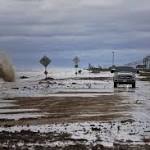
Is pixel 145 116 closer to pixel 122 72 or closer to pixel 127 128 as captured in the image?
pixel 127 128

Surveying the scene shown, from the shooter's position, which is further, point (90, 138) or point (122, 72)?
point (122, 72)

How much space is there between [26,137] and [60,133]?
50.6 inches

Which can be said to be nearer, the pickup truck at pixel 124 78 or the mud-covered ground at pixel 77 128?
the mud-covered ground at pixel 77 128

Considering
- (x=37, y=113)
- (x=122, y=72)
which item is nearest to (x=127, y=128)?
(x=37, y=113)

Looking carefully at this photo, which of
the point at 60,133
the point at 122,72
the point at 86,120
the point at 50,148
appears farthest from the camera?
the point at 122,72

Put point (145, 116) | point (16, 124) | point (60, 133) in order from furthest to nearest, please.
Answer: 1. point (145, 116)
2. point (16, 124)
3. point (60, 133)

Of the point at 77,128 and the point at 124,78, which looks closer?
the point at 77,128

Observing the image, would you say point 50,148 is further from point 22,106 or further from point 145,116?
point 22,106

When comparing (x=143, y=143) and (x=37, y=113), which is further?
(x=37, y=113)

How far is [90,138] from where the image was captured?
15.4m

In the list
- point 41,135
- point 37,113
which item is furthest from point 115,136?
point 37,113

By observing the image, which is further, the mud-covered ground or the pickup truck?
the pickup truck

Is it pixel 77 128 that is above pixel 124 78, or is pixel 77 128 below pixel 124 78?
above

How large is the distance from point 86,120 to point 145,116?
291 centimetres
